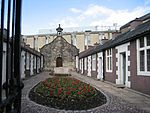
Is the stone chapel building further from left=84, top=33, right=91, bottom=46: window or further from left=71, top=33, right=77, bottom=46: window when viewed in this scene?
left=84, top=33, right=91, bottom=46: window

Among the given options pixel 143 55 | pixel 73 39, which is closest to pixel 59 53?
pixel 73 39

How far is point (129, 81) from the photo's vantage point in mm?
13047

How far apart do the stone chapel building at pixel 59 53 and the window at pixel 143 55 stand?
102ft

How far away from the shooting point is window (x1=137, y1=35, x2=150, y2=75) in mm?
10453

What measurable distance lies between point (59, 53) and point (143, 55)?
106 feet

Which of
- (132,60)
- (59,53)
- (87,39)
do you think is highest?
(87,39)

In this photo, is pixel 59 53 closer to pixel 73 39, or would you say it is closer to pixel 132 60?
pixel 73 39

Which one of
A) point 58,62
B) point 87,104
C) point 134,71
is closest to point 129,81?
point 134,71

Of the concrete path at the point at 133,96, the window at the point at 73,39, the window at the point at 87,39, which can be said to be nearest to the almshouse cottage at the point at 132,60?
the concrete path at the point at 133,96

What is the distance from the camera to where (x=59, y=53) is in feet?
139

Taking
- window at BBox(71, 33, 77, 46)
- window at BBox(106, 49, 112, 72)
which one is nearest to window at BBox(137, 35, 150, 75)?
window at BBox(106, 49, 112, 72)

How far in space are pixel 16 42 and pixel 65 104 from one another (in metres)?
6.08

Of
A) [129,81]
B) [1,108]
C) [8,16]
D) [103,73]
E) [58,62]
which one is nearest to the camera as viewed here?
[1,108]

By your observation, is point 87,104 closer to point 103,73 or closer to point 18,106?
point 18,106
